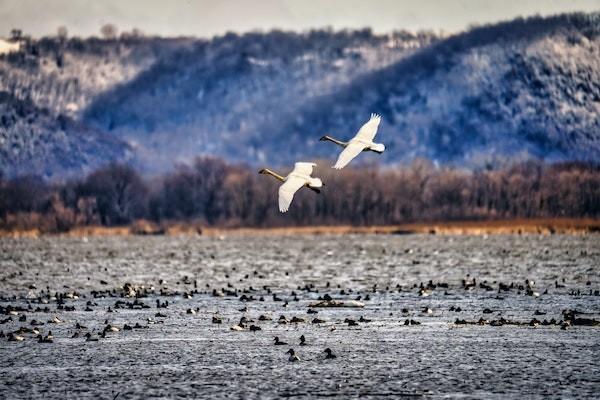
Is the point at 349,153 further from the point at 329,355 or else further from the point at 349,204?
the point at 349,204

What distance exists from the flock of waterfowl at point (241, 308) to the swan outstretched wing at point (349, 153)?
4.88 meters

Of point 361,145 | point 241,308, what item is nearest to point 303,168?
point 361,145

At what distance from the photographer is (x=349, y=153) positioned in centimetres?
3684

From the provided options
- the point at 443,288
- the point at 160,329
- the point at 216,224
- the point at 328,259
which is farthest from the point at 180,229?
the point at 160,329

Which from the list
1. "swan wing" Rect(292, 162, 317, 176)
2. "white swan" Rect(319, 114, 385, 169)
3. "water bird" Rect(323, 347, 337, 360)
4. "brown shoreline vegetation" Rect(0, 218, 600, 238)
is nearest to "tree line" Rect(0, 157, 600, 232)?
"brown shoreline vegetation" Rect(0, 218, 600, 238)

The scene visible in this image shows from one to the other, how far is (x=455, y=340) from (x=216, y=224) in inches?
6278

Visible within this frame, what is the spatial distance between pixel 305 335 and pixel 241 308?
9.68 m

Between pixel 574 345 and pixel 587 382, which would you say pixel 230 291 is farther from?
pixel 587 382

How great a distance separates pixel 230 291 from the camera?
58.3 m

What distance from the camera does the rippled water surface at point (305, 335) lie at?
31.2m

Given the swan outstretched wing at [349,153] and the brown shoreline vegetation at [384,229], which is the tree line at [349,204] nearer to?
the brown shoreline vegetation at [384,229]

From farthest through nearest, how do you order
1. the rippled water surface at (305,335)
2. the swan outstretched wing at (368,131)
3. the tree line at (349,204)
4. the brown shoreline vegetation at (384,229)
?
the tree line at (349,204) < the brown shoreline vegetation at (384,229) < the swan outstretched wing at (368,131) < the rippled water surface at (305,335)

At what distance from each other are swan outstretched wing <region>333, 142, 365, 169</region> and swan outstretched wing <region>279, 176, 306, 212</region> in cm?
136

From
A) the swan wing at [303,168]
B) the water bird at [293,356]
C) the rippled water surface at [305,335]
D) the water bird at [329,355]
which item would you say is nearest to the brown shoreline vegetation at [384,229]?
the rippled water surface at [305,335]
